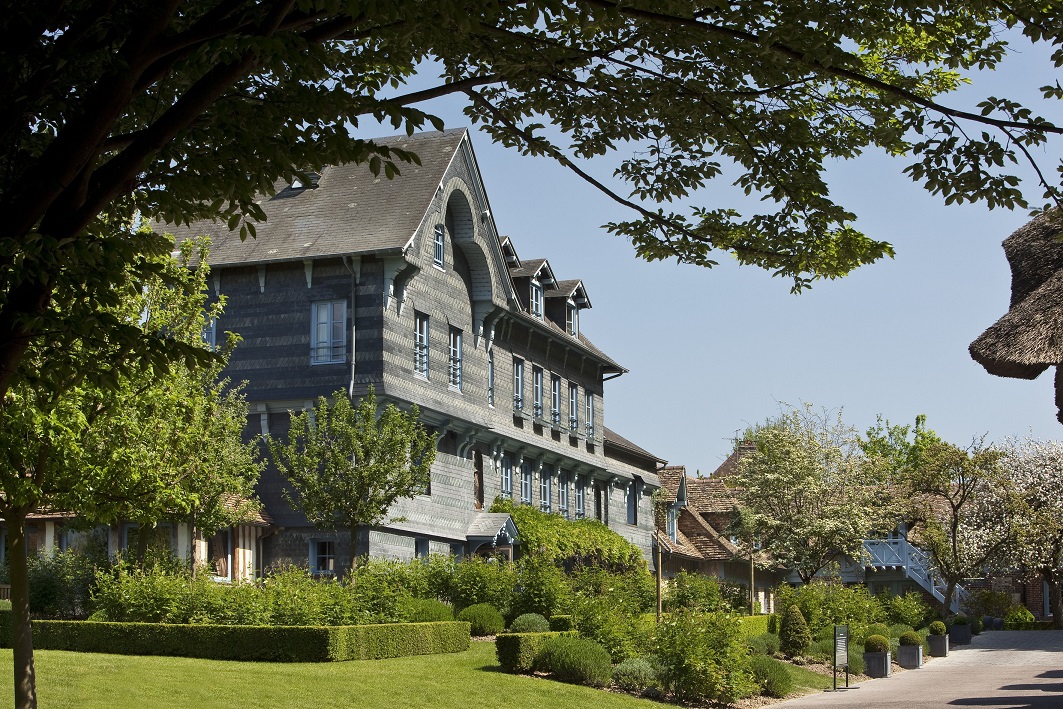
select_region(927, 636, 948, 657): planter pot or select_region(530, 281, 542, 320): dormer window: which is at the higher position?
select_region(530, 281, 542, 320): dormer window

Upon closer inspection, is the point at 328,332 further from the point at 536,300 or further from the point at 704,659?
the point at 704,659

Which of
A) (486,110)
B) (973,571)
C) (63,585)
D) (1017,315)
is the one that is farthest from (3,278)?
(973,571)

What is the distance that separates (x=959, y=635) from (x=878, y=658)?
50.0 feet

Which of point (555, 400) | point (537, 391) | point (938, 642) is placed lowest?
point (938, 642)

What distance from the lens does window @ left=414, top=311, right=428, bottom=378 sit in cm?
3459

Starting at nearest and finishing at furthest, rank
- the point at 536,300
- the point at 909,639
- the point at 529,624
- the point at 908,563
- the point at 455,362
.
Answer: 1. the point at 529,624
2. the point at 909,639
3. the point at 455,362
4. the point at 536,300
5. the point at 908,563

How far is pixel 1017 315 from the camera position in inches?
528

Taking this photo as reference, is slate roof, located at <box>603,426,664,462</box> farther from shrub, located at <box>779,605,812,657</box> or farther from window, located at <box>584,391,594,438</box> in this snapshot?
shrub, located at <box>779,605,812,657</box>

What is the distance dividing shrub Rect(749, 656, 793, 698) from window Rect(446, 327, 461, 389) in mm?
14265

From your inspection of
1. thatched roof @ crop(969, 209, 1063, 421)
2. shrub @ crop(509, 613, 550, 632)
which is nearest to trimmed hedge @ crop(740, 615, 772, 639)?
shrub @ crop(509, 613, 550, 632)

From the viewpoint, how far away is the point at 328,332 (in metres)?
33.3

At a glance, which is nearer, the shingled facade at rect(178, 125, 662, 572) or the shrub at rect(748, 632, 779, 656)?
the shrub at rect(748, 632, 779, 656)

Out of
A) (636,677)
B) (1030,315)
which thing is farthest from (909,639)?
(1030,315)

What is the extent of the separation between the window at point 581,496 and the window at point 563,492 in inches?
40.4
